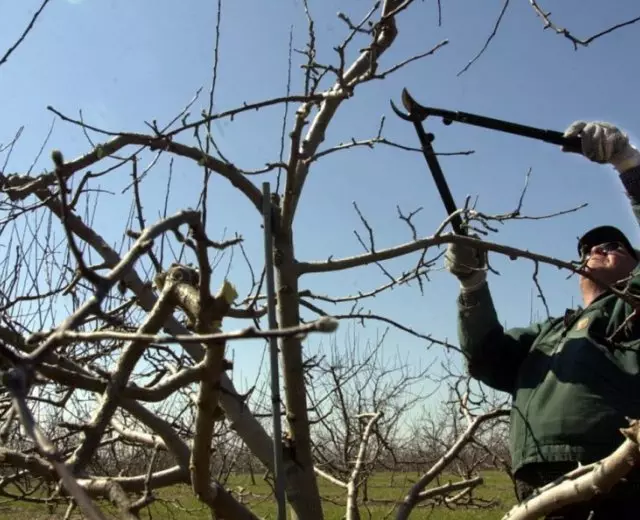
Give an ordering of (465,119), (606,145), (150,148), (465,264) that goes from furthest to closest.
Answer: (465,264) → (606,145) → (465,119) → (150,148)

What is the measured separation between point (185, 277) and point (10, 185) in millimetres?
1090

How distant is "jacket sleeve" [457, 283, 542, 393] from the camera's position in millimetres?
2656

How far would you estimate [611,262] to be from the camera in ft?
8.64

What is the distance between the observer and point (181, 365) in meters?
1.98

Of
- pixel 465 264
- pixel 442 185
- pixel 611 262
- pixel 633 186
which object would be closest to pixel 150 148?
pixel 442 185

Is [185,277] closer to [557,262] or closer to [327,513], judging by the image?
[557,262]

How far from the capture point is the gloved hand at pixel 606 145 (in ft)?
7.70

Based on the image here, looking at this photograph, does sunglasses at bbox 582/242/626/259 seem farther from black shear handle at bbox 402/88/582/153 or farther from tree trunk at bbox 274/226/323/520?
tree trunk at bbox 274/226/323/520

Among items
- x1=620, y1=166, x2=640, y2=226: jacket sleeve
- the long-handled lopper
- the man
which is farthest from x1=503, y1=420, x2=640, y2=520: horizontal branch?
x1=620, y1=166, x2=640, y2=226: jacket sleeve

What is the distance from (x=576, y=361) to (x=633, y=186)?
2.22 ft

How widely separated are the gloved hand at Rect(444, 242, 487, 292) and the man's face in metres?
0.43

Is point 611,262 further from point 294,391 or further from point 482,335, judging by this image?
point 294,391

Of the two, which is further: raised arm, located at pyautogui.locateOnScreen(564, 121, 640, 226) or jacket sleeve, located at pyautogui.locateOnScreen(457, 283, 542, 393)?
jacket sleeve, located at pyautogui.locateOnScreen(457, 283, 542, 393)

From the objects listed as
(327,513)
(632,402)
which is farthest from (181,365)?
(327,513)
